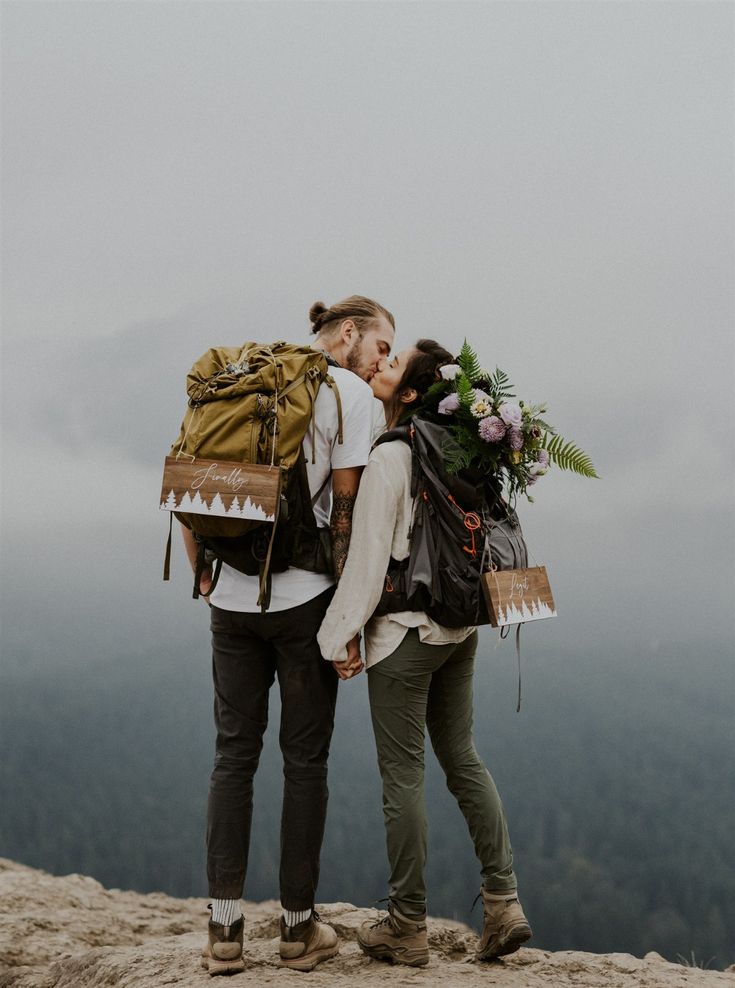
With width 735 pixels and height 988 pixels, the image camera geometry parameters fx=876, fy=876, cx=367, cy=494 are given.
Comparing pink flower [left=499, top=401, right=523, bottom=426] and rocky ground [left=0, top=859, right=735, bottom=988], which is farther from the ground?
pink flower [left=499, top=401, right=523, bottom=426]

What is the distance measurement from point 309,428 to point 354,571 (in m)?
0.56

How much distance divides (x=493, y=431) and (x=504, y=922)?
2.02 metres

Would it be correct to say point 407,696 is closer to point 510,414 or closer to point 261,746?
point 261,746

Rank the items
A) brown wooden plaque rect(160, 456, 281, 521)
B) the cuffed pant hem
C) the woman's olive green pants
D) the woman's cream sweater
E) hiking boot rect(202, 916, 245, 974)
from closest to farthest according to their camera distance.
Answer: brown wooden plaque rect(160, 456, 281, 521), the woman's cream sweater, the woman's olive green pants, hiking boot rect(202, 916, 245, 974), the cuffed pant hem

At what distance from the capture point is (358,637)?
336 cm

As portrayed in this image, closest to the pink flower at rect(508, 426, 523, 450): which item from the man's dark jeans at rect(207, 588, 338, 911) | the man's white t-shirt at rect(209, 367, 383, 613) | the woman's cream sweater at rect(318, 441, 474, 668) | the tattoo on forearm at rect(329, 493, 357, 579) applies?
the woman's cream sweater at rect(318, 441, 474, 668)

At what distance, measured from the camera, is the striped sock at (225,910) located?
11.4 feet

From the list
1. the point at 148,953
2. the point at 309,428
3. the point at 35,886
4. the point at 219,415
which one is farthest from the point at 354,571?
the point at 35,886

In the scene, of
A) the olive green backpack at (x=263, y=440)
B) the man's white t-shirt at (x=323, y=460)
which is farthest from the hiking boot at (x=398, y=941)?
the olive green backpack at (x=263, y=440)

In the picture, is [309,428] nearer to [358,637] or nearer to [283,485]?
[283,485]

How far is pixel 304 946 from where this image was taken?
353 centimetres

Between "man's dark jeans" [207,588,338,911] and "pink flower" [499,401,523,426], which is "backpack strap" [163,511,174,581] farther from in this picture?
"pink flower" [499,401,523,426]

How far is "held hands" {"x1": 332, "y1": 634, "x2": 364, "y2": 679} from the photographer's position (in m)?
3.31

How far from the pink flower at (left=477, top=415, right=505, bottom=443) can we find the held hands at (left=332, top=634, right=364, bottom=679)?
2.99ft
